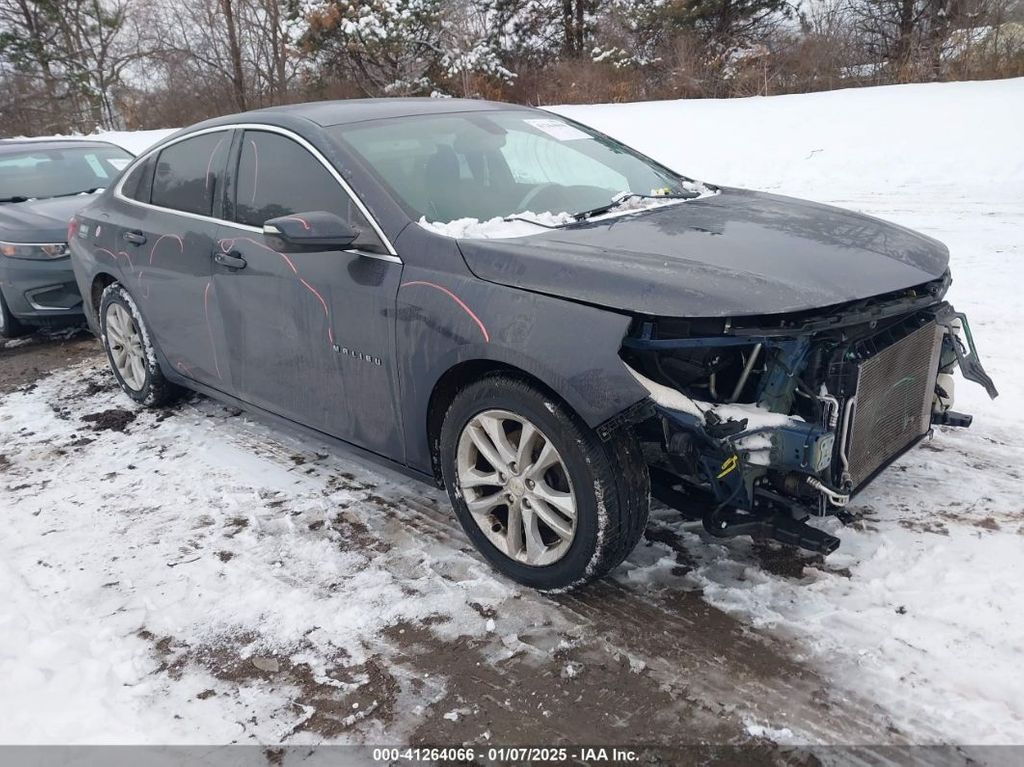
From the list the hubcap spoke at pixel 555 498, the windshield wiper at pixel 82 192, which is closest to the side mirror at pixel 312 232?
the hubcap spoke at pixel 555 498

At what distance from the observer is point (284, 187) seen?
372cm

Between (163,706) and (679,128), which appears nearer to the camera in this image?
(163,706)

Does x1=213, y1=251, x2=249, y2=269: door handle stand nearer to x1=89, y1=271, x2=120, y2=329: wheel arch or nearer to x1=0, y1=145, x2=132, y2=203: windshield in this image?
x1=89, y1=271, x2=120, y2=329: wheel arch

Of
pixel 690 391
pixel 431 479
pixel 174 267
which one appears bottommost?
pixel 431 479

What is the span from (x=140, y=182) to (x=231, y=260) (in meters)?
1.42

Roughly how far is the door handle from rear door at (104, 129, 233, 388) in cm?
9

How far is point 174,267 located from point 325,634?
241cm

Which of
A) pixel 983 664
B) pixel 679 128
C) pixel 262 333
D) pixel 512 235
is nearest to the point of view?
pixel 983 664

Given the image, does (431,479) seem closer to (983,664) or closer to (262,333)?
(262,333)

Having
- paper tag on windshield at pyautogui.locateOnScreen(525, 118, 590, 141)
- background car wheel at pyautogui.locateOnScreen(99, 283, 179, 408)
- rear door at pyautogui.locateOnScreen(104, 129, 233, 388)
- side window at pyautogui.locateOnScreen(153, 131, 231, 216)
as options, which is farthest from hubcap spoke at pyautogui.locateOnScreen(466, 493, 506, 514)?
background car wheel at pyautogui.locateOnScreen(99, 283, 179, 408)

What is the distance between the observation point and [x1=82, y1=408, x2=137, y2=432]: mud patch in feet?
16.4

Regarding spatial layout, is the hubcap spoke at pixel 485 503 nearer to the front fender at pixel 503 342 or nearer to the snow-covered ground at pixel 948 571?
the front fender at pixel 503 342

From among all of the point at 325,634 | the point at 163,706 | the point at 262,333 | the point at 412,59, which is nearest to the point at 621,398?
the point at 325,634

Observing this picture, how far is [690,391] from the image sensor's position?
2.74m
